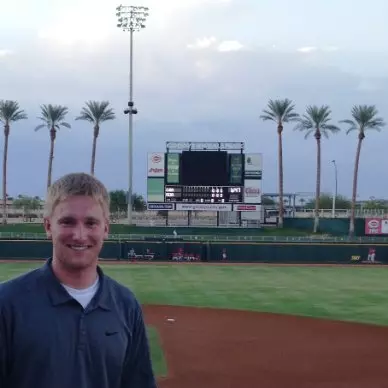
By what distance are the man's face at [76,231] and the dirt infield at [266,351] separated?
7695 millimetres

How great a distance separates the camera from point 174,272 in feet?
98.2

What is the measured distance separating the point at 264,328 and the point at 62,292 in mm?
13219

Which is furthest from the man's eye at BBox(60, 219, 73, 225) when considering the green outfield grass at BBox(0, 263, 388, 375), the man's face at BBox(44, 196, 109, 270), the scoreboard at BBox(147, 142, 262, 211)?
the scoreboard at BBox(147, 142, 262, 211)

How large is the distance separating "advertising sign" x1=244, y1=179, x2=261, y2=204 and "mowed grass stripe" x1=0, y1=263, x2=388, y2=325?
12.7 m

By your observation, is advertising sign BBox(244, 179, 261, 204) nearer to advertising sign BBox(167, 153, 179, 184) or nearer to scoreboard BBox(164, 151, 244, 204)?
scoreboard BBox(164, 151, 244, 204)

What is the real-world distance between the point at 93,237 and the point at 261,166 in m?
45.0

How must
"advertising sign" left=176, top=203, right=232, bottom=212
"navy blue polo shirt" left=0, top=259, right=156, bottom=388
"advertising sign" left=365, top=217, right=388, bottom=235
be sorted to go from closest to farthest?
1. "navy blue polo shirt" left=0, top=259, right=156, bottom=388
2. "advertising sign" left=176, top=203, right=232, bottom=212
3. "advertising sign" left=365, top=217, right=388, bottom=235

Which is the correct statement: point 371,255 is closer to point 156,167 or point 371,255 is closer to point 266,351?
point 156,167

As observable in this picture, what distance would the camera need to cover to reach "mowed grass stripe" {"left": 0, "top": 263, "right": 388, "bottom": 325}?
19266 mm

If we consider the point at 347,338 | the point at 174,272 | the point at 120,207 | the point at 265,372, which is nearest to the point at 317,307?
the point at 347,338

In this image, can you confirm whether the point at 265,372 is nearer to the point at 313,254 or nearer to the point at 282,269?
the point at 282,269

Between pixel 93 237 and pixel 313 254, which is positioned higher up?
pixel 93 237

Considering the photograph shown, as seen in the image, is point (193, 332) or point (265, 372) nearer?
point (265, 372)

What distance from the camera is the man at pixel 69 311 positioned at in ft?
8.21
